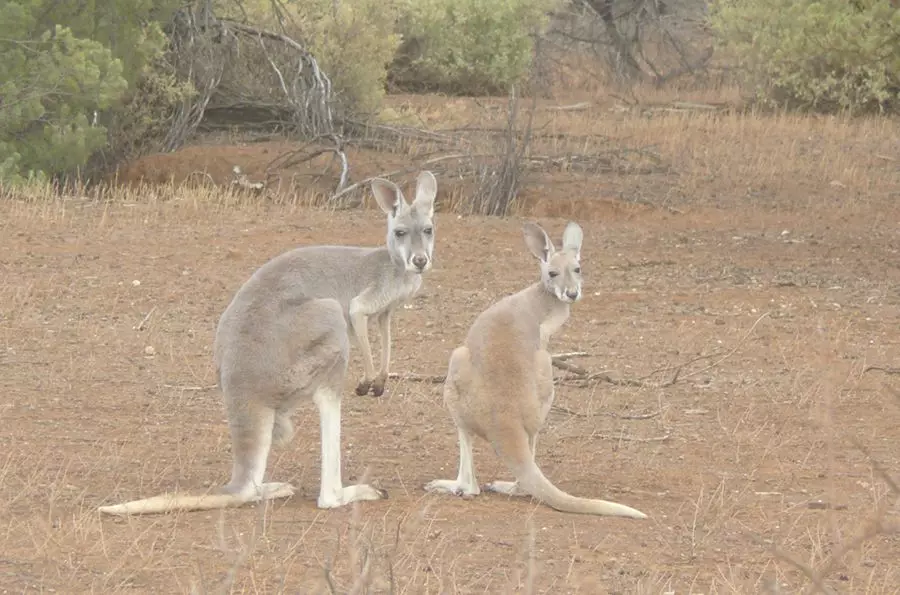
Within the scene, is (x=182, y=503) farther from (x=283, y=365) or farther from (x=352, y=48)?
(x=352, y=48)

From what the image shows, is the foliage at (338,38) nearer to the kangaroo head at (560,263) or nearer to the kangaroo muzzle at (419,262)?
the kangaroo head at (560,263)

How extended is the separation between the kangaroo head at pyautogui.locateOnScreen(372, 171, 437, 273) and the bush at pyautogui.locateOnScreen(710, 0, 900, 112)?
15.7 m

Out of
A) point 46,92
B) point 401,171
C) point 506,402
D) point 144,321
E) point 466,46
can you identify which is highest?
point 506,402

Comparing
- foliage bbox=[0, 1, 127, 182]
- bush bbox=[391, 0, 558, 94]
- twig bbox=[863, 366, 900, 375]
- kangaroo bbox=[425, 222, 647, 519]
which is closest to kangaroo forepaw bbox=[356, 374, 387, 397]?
kangaroo bbox=[425, 222, 647, 519]

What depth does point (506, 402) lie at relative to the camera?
613 cm

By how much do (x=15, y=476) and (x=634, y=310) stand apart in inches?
233

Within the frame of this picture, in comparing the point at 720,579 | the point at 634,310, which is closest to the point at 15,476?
the point at 720,579

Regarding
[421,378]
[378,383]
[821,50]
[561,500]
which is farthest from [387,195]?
[821,50]

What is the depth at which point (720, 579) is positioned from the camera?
200 inches

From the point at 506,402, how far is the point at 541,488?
385 millimetres

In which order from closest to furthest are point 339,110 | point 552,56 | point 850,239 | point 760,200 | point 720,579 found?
1. point 720,579
2. point 850,239
3. point 760,200
4. point 339,110
5. point 552,56

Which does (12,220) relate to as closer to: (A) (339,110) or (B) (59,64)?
(B) (59,64)

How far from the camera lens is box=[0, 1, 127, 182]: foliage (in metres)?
14.9

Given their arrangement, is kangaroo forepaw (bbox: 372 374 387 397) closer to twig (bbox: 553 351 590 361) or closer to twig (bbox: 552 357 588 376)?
twig (bbox: 552 357 588 376)
